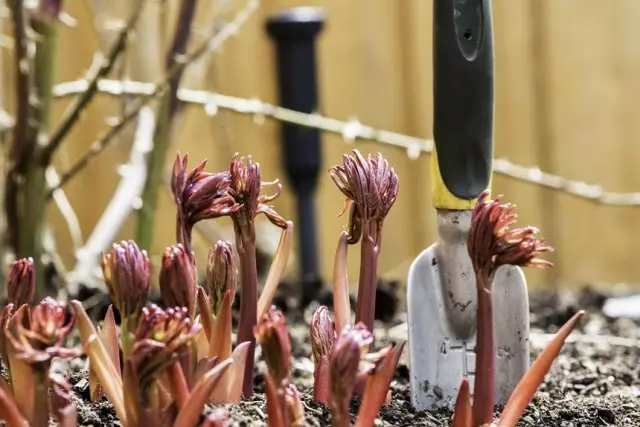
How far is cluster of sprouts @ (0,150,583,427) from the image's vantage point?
1.43ft

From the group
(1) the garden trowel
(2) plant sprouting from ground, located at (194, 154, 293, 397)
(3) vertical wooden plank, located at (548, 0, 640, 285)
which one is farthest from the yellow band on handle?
(3) vertical wooden plank, located at (548, 0, 640, 285)

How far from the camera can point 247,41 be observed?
1.96 meters

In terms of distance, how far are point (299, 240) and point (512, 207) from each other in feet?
3.61

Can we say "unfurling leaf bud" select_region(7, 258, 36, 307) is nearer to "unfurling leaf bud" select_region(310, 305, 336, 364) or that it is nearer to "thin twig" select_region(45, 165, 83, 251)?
"unfurling leaf bud" select_region(310, 305, 336, 364)

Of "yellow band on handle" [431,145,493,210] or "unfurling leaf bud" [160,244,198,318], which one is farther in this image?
"yellow band on handle" [431,145,493,210]

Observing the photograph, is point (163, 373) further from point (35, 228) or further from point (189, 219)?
point (35, 228)

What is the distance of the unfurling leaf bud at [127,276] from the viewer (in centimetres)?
45

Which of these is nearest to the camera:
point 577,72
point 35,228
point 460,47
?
point 460,47

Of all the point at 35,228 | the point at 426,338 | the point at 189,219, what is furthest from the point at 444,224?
the point at 35,228

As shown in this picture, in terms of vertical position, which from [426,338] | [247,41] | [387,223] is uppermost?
[247,41]

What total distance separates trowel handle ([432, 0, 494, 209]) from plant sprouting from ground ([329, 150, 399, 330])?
0.07 metres

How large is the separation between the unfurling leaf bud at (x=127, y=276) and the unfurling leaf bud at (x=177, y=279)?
0.06 feet

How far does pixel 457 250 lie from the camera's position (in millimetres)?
628

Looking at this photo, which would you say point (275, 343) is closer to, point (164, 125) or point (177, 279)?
point (177, 279)
